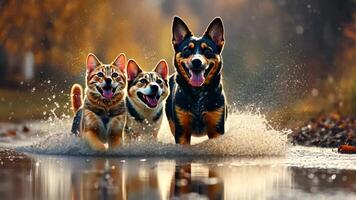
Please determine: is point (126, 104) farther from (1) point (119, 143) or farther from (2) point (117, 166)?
(2) point (117, 166)

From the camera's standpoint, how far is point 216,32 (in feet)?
60.9

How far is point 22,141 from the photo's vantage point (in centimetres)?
2225

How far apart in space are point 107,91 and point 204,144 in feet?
5.65

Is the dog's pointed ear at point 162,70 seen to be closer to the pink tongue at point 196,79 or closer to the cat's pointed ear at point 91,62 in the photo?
the pink tongue at point 196,79

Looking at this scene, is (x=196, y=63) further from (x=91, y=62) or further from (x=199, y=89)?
(x=91, y=62)

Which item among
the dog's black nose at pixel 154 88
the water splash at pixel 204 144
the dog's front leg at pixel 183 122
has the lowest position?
the water splash at pixel 204 144

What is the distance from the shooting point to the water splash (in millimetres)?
18328

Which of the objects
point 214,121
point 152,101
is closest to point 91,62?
point 152,101

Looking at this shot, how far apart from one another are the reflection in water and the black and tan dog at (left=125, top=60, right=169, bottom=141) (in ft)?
3.28

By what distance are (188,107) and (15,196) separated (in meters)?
6.15

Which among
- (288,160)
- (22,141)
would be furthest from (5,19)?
(288,160)

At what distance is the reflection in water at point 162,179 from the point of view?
1290 cm

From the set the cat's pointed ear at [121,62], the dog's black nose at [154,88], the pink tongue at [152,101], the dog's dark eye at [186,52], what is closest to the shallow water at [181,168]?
the pink tongue at [152,101]

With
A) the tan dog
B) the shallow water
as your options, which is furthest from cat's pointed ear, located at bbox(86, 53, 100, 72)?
the shallow water
